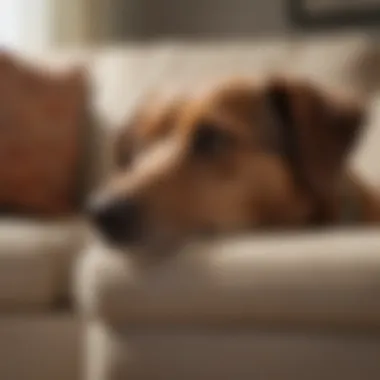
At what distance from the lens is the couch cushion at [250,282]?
4.15ft

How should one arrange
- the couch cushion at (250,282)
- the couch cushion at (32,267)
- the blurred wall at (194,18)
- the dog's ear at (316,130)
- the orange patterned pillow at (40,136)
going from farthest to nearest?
the blurred wall at (194,18) < the orange patterned pillow at (40,136) < the couch cushion at (32,267) < the dog's ear at (316,130) < the couch cushion at (250,282)

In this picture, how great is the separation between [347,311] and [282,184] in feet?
1.16

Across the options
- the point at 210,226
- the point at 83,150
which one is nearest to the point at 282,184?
the point at 210,226

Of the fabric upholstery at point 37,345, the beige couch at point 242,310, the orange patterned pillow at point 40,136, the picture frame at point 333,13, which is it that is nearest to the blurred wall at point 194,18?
the picture frame at point 333,13

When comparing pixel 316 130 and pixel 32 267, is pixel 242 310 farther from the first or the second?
pixel 32 267

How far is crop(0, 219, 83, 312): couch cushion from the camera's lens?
1782mm

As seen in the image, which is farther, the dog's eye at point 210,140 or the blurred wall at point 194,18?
the blurred wall at point 194,18

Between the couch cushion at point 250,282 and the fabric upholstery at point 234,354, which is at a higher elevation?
the couch cushion at point 250,282

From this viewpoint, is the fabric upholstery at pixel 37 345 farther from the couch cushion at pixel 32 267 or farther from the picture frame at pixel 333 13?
the picture frame at pixel 333 13

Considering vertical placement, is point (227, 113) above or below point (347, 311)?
above

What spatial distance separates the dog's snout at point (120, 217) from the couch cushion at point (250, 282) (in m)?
0.04

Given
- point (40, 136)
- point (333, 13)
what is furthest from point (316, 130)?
point (333, 13)

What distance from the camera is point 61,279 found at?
1.85m

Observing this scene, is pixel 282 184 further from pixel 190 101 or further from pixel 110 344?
pixel 110 344
